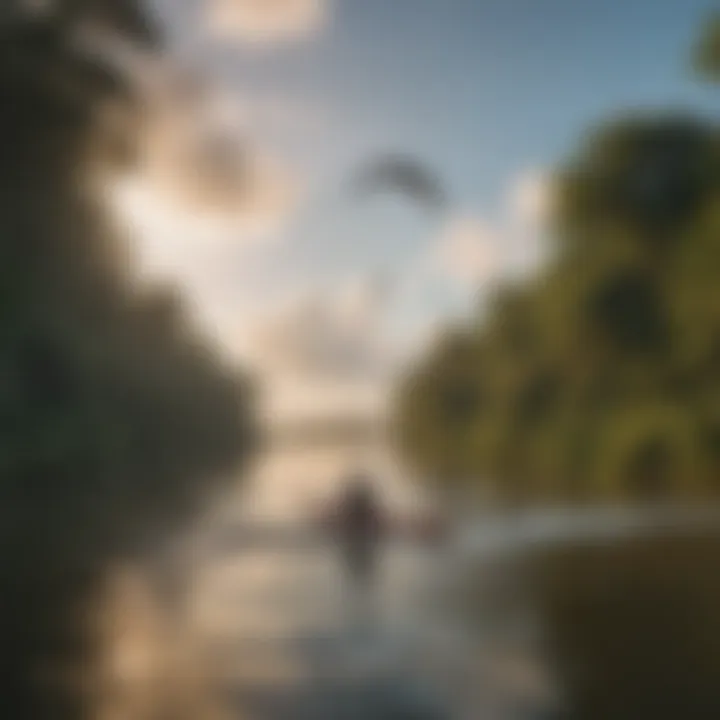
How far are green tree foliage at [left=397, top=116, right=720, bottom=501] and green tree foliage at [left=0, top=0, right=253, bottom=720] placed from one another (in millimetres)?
632

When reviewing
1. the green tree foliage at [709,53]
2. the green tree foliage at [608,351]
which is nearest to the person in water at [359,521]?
the green tree foliage at [608,351]

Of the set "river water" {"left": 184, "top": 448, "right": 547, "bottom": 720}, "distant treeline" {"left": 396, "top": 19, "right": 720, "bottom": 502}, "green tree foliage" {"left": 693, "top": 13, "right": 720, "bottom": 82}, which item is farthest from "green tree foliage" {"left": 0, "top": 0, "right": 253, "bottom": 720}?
"green tree foliage" {"left": 693, "top": 13, "right": 720, "bottom": 82}

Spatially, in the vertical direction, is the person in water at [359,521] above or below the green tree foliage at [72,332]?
below

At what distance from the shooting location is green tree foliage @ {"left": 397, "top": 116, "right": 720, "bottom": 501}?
261 cm

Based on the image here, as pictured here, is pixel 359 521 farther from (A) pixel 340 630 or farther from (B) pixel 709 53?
(B) pixel 709 53

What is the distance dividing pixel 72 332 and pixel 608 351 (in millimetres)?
1340

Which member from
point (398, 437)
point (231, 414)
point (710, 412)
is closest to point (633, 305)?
point (710, 412)

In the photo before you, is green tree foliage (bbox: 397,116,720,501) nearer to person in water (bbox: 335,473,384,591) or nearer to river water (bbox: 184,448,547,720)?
person in water (bbox: 335,473,384,591)

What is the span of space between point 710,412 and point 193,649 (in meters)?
1.59

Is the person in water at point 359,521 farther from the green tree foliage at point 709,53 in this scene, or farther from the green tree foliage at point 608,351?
the green tree foliage at point 709,53

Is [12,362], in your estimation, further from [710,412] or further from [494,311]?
[710,412]

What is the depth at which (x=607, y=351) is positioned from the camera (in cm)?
271

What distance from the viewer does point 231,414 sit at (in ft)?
8.07

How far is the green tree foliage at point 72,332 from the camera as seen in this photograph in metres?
2.35
